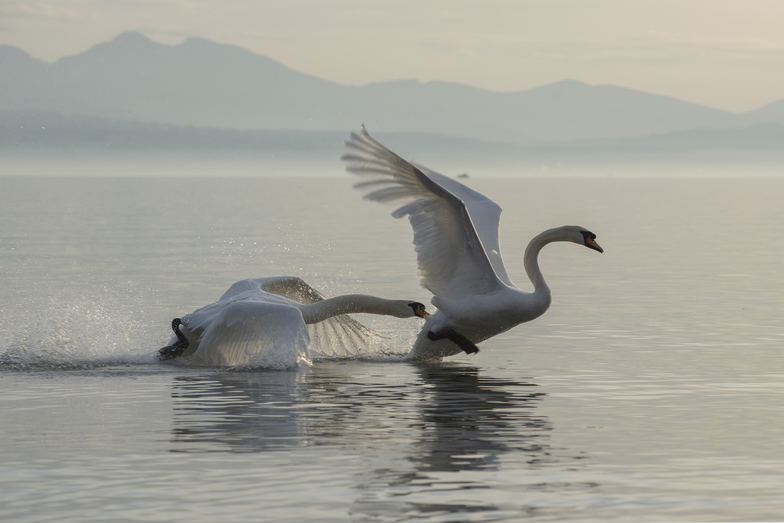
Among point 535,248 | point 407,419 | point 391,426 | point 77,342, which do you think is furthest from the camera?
point 77,342

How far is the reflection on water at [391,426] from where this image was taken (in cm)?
900

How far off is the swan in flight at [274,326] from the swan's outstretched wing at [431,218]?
560mm

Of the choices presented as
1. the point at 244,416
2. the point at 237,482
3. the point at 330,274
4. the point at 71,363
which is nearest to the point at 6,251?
the point at 330,274

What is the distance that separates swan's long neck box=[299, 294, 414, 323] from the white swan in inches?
19.6

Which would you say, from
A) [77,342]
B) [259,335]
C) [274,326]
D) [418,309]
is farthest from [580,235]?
[77,342]

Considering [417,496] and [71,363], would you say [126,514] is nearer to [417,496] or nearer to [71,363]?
[417,496]

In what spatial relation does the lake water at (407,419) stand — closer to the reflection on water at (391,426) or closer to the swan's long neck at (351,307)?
the reflection on water at (391,426)

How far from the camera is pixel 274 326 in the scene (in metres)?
14.9

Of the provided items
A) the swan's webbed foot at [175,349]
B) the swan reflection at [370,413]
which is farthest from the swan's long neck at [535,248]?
the swan's webbed foot at [175,349]

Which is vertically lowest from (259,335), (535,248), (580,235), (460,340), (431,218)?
(460,340)

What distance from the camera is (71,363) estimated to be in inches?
605

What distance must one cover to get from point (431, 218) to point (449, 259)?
0.69m

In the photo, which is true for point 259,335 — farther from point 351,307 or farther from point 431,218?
point 431,218

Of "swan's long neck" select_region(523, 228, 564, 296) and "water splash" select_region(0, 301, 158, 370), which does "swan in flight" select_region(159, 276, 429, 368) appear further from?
"swan's long neck" select_region(523, 228, 564, 296)
